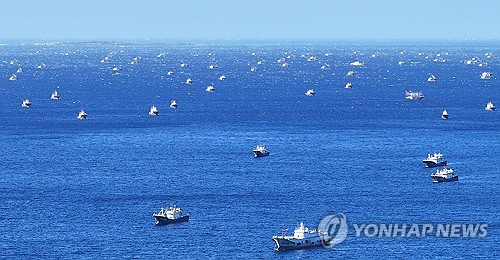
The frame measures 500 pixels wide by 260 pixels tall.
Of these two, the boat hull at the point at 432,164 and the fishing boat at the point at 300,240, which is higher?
the fishing boat at the point at 300,240

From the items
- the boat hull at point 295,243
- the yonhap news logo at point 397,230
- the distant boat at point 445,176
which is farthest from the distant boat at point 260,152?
the boat hull at point 295,243

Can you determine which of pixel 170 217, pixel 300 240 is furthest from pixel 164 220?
pixel 300 240

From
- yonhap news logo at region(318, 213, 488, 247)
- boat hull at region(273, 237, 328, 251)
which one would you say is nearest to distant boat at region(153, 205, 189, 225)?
boat hull at region(273, 237, 328, 251)

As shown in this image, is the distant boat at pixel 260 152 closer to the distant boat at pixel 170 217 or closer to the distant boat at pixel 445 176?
the distant boat at pixel 445 176

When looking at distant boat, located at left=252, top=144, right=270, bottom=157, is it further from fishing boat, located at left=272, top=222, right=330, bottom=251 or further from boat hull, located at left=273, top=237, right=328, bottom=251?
boat hull, located at left=273, top=237, right=328, bottom=251

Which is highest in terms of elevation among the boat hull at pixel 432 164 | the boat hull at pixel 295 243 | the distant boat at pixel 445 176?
the boat hull at pixel 295 243

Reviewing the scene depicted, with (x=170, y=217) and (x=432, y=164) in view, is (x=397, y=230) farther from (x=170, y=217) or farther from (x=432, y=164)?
(x=432, y=164)

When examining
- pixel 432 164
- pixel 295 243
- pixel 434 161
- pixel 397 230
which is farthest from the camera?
pixel 432 164
